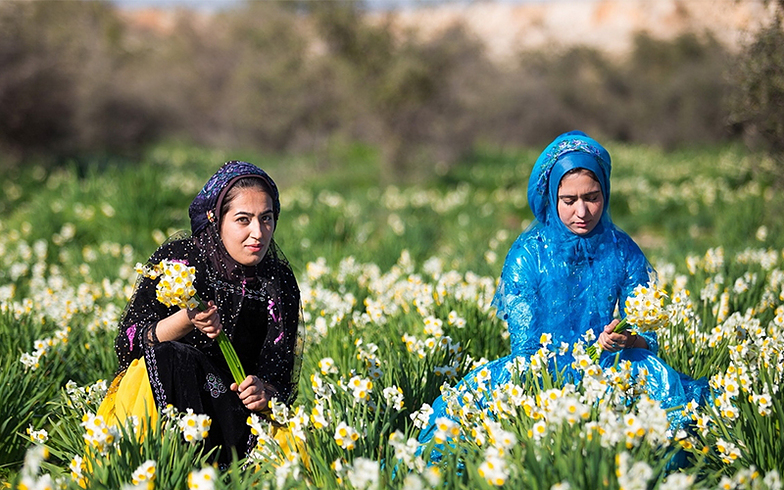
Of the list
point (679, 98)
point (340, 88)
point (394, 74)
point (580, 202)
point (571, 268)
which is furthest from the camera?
point (679, 98)

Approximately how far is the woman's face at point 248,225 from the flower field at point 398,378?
19.9 inches

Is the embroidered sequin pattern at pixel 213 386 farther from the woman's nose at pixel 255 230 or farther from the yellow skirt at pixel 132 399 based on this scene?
the woman's nose at pixel 255 230

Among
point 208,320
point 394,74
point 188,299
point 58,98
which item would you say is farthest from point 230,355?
point 58,98

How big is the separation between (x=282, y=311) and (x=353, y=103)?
13.4 meters

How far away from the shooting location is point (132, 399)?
8.30ft

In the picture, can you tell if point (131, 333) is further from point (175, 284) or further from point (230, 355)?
point (175, 284)

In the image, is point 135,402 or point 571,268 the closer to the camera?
point 135,402

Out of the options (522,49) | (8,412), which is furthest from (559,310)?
(522,49)

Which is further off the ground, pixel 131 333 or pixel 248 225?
pixel 248 225

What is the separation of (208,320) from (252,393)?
332 millimetres

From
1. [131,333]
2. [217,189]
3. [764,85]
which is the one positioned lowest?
[131,333]

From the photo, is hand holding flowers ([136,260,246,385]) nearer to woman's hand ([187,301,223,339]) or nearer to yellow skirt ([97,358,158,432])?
woman's hand ([187,301,223,339])

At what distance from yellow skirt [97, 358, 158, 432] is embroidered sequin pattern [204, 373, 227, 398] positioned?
7.6 inches

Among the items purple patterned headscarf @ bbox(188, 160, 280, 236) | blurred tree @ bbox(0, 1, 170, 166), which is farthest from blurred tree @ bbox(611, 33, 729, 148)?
purple patterned headscarf @ bbox(188, 160, 280, 236)
